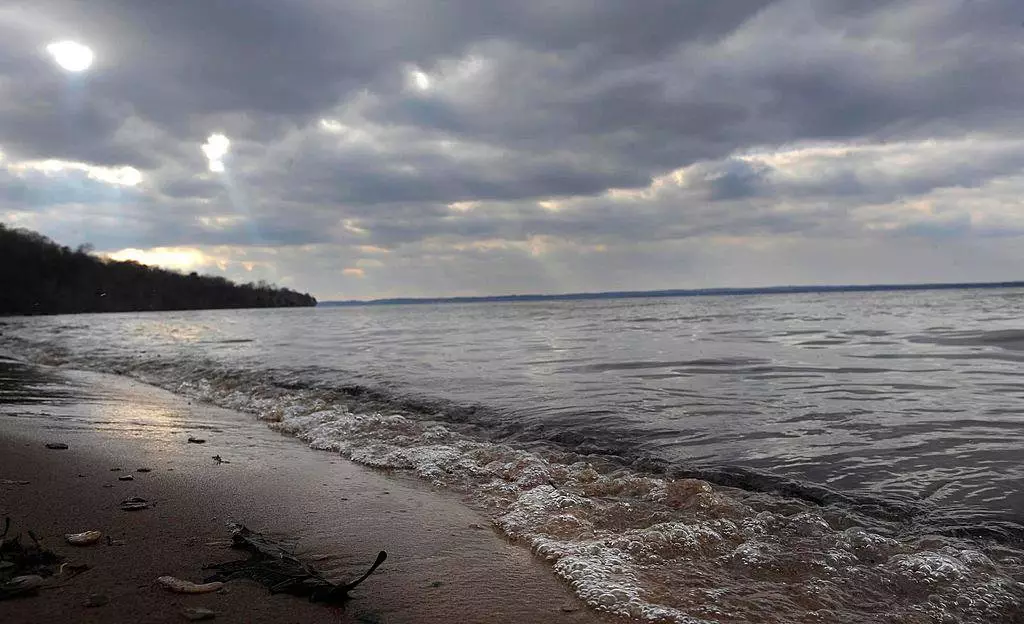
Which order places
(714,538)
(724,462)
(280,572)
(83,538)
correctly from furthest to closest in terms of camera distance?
1. (724,462)
2. (714,538)
3. (83,538)
4. (280,572)

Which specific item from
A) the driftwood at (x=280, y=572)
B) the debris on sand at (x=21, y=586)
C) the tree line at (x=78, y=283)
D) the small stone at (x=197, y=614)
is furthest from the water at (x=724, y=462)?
the tree line at (x=78, y=283)

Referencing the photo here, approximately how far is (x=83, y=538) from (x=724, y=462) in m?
5.16

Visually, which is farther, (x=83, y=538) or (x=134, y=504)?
(x=134, y=504)

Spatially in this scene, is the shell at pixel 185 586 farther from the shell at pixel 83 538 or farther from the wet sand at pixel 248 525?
the shell at pixel 83 538

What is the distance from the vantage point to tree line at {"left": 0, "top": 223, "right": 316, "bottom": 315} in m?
89.9

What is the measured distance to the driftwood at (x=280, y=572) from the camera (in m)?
2.79

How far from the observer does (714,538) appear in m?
3.96


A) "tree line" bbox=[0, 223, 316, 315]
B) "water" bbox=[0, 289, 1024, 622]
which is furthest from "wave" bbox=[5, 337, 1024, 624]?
"tree line" bbox=[0, 223, 316, 315]

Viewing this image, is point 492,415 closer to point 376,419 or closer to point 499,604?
point 376,419

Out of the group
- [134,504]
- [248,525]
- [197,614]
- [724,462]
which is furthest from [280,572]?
[724,462]

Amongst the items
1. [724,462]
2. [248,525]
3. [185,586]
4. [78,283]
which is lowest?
[724,462]

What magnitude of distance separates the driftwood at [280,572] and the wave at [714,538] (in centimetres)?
127

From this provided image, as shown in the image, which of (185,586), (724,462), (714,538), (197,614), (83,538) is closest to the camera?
(197,614)

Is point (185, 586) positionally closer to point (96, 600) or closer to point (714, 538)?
point (96, 600)
